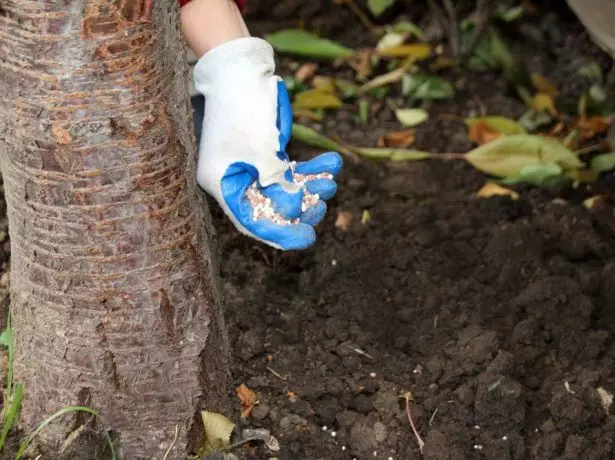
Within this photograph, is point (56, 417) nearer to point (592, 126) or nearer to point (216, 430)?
point (216, 430)

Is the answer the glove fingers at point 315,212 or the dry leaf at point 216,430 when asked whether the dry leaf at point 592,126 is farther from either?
the dry leaf at point 216,430

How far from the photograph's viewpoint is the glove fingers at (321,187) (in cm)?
156

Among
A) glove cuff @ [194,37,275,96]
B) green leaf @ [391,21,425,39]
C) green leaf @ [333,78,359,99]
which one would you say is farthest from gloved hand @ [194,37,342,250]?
green leaf @ [391,21,425,39]

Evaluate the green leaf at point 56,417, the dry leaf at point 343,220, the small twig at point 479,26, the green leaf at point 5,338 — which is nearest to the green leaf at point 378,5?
the small twig at point 479,26

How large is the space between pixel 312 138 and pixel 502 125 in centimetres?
52

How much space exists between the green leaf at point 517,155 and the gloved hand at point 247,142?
1008mm

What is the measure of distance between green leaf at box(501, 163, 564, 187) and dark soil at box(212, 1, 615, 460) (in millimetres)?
34

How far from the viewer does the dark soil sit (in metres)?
1.67

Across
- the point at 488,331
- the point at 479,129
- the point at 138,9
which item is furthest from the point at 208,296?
the point at 479,129

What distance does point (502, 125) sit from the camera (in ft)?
8.51

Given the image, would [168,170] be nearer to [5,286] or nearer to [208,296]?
[208,296]

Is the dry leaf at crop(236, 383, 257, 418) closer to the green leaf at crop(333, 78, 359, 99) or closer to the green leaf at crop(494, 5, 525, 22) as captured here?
the green leaf at crop(333, 78, 359, 99)

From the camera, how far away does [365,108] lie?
2.69 metres

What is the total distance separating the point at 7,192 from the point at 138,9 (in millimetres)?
362
